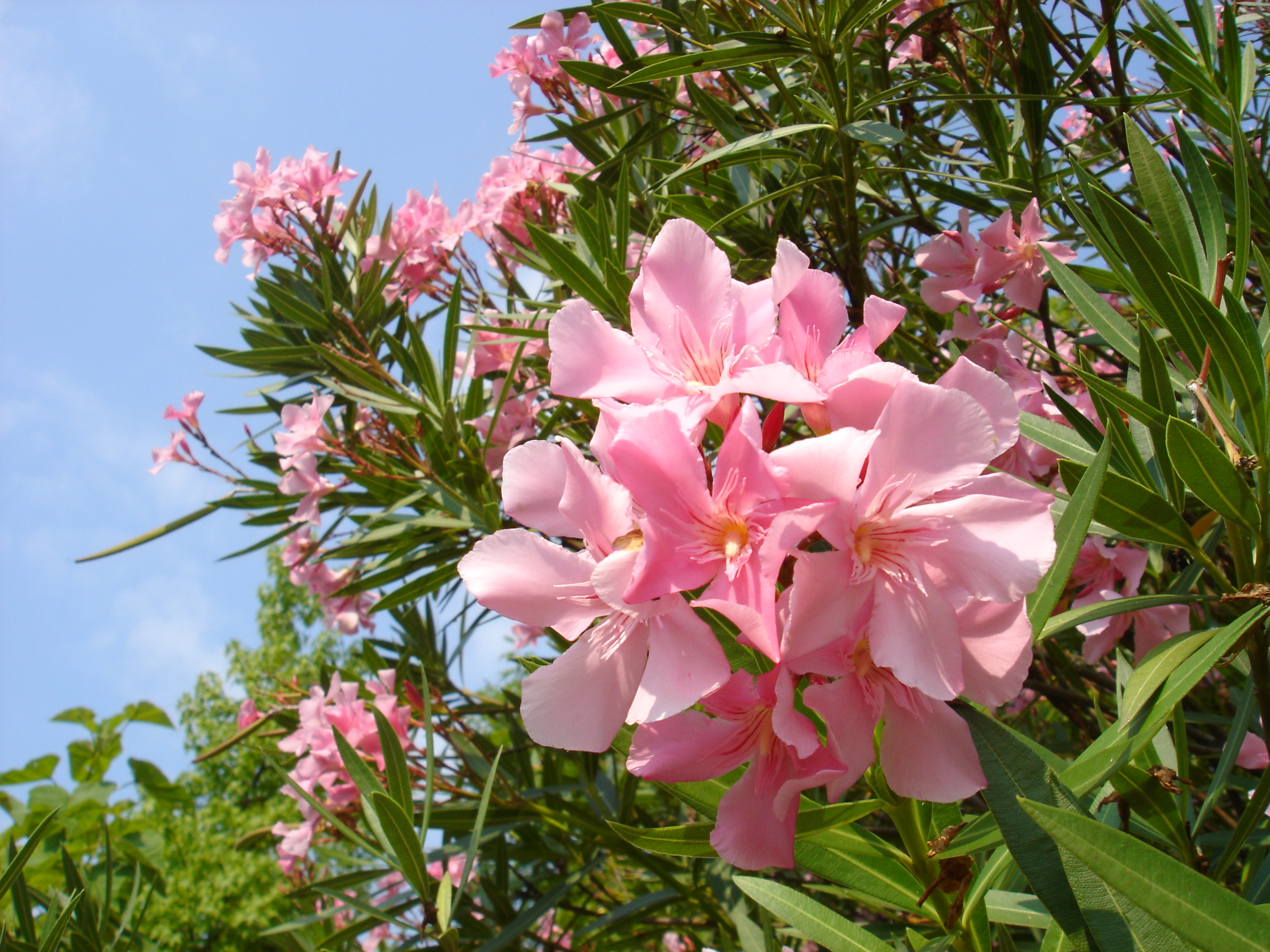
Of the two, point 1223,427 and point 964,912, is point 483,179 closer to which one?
point 1223,427

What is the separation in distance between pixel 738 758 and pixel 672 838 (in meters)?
0.16

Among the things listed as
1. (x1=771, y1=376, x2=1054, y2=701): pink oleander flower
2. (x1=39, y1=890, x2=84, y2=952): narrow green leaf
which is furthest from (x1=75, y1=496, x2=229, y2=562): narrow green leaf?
(x1=771, y1=376, x2=1054, y2=701): pink oleander flower

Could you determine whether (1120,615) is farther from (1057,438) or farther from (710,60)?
(710,60)

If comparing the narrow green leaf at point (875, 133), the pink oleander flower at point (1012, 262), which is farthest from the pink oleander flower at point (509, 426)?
the pink oleander flower at point (1012, 262)

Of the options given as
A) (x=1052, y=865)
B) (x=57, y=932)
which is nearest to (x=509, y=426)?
(x=57, y=932)

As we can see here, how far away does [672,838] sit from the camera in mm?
785

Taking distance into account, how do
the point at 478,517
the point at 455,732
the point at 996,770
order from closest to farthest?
the point at 996,770, the point at 478,517, the point at 455,732

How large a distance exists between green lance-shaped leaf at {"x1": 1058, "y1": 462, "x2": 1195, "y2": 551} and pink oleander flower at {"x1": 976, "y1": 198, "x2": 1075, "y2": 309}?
775mm

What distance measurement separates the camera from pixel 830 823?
739 millimetres

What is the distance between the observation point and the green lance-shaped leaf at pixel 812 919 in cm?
76

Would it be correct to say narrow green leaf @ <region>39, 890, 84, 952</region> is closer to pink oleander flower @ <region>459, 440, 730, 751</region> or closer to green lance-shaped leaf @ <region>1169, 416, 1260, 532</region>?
pink oleander flower @ <region>459, 440, 730, 751</region>

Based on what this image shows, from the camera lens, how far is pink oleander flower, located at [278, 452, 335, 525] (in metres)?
2.12

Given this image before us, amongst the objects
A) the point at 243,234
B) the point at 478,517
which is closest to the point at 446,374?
the point at 478,517

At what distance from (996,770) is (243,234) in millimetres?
2515
